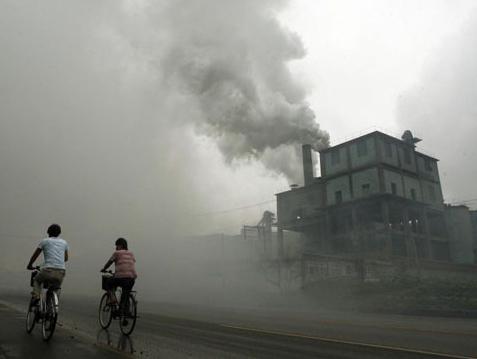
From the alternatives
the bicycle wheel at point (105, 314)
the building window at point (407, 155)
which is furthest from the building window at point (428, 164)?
the bicycle wheel at point (105, 314)

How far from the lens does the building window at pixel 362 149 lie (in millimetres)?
47156

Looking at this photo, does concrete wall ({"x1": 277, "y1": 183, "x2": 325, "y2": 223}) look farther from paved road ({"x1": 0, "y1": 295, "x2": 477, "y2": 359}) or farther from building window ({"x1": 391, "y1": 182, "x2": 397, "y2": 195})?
paved road ({"x1": 0, "y1": 295, "x2": 477, "y2": 359})

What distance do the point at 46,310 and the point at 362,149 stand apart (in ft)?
146

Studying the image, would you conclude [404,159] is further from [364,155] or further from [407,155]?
[364,155]

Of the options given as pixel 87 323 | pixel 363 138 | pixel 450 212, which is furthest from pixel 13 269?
pixel 87 323

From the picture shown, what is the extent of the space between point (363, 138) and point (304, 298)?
2584 centimetres

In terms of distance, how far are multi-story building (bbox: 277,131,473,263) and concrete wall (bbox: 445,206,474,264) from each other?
0.12m

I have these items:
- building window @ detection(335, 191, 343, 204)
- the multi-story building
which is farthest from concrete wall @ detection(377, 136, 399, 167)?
building window @ detection(335, 191, 343, 204)

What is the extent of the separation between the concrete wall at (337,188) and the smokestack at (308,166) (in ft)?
8.45

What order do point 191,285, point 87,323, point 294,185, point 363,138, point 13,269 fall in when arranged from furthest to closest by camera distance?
point 13,269 → point 294,185 → point 363,138 → point 191,285 → point 87,323

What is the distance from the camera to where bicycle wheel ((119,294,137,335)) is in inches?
303

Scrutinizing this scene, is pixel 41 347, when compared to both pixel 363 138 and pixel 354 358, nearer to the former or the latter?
pixel 354 358

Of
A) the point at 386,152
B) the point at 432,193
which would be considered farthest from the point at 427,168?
the point at 386,152

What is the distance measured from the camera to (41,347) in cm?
606
